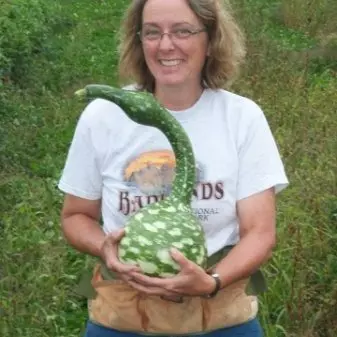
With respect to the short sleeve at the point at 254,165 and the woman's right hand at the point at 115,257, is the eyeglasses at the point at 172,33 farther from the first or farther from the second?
the woman's right hand at the point at 115,257

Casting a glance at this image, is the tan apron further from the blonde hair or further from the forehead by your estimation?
the forehead

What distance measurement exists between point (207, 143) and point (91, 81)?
8.10 meters

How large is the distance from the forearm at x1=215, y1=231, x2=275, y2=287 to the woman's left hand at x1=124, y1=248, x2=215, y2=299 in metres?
0.09

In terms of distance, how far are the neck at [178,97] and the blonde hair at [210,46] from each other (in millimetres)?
81

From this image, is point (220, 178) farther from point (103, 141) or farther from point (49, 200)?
point (49, 200)

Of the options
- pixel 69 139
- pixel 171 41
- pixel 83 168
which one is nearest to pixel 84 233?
pixel 83 168

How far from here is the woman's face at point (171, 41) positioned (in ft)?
9.34

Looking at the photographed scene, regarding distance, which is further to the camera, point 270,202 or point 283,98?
point 283,98

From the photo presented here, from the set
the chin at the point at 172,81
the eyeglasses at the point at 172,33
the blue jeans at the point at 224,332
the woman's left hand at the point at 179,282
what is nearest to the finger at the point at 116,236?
the woman's left hand at the point at 179,282

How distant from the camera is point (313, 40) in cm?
1254

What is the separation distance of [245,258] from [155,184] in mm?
333

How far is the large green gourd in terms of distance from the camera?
268 cm

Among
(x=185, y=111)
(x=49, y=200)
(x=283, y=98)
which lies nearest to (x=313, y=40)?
(x=283, y=98)

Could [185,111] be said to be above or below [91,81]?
above
